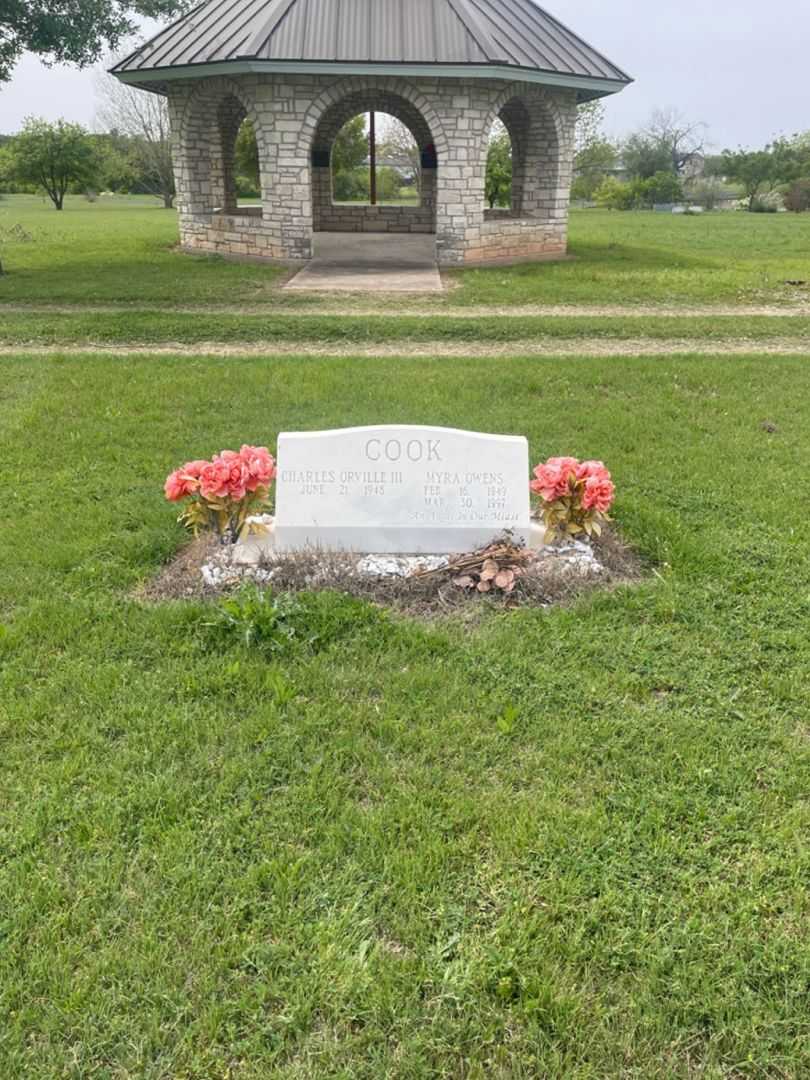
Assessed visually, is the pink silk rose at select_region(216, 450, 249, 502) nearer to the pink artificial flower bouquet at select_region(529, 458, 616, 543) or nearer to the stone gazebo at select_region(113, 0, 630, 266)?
the pink artificial flower bouquet at select_region(529, 458, 616, 543)

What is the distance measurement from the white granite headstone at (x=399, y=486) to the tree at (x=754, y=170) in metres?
50.9

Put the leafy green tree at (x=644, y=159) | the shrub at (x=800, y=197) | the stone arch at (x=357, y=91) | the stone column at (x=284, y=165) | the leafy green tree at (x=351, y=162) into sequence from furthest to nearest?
the leafy green tree at (x=644, y=159) → the shrub at (x=800, y=197) → the leafy green tree at (x=351, y=162) → the stone arch at (x=357, y=91) → the stone column at (x=284, y=165)

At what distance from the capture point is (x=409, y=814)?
2.73 meters

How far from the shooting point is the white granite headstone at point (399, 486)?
172 inches

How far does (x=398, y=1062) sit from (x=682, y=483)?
433 centimetres

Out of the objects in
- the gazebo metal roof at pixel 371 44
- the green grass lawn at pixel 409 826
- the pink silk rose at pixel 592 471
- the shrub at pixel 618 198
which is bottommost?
the green grass lawn at pixel 409 826

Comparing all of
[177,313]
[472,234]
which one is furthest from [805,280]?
[177,313]

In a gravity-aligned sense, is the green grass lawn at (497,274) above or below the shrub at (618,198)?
below

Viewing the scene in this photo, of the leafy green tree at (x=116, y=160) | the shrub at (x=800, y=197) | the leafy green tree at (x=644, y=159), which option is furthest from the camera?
the leafy green tree at (x=644, y=159)

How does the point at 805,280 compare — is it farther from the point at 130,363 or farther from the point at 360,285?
the point at 130,363

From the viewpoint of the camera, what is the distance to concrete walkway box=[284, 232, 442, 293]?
13.3m

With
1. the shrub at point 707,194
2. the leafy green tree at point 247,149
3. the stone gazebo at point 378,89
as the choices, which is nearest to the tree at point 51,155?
the leafy green tree at point 247,149

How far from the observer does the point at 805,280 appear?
46.6 ft

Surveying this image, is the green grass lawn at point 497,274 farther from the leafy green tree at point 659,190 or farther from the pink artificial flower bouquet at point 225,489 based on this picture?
the leafy green tree at point 659,190
